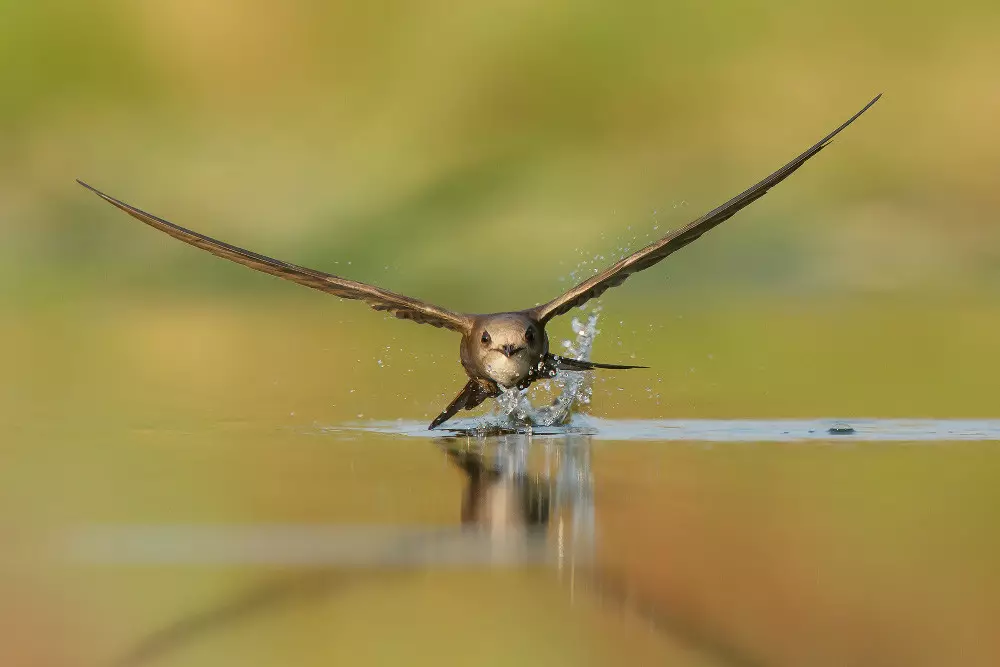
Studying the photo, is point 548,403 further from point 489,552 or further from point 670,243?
point 489,552

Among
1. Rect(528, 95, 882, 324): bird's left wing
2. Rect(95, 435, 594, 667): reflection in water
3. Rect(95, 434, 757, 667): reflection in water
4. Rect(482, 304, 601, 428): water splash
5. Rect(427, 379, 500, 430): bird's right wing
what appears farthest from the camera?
Rect(482, 304, 601, 428): water splash

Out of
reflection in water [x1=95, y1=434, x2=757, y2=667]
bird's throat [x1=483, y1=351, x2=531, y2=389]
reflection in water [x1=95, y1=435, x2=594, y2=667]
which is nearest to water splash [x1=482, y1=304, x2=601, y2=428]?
bird's throat [x1=483, y1=351, x2=531, y2=389]

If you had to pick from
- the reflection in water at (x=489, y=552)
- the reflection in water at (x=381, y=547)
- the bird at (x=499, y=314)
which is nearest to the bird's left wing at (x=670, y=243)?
the bird at (x=499, y=314)

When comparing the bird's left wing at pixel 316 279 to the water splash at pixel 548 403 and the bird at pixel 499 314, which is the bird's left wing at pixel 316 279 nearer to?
the bird at pixel 499 314

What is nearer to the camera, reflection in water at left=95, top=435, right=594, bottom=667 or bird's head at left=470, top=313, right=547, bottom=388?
reflection in water at left=95, top=435, right=594, bottom=667

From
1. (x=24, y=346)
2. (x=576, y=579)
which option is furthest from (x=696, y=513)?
(x=24, y=346)

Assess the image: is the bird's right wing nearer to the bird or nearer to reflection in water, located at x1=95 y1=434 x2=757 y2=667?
the bird

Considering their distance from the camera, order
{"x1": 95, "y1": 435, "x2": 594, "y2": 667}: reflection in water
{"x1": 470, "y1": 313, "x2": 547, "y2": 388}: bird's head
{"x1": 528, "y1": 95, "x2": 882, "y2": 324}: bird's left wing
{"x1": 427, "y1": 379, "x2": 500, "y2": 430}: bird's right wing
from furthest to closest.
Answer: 1. {"x1": 427, "y1": 379, "x2": 500, "y2": 430}: bird's right wing
2. {"x1": 470, "y1": 313, "x2": 547, "y2": 388}: bird's head
3. {"x1": 528, "y1": 95, "x2": 882, "y2": 324}: bird's left wing
4. {"x1": 95, "y1": 435, "x2": 594, "y2": 667}: reflection in water

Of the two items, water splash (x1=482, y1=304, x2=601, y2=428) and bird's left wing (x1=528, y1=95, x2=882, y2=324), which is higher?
bird's left wing (x1=528, y1=95, x2=882, y2=324)
